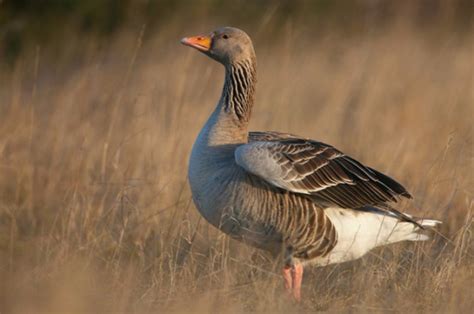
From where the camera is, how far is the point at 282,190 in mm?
5293

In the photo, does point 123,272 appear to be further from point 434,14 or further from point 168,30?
point 434,14

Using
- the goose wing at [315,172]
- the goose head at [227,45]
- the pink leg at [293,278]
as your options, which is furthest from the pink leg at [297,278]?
the goose head at [227,45]

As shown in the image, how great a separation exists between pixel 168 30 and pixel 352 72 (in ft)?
7.32

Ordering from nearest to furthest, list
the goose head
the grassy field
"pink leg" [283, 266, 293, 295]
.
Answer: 1. the grassy field
2. "pink leg" [283, 266, 293, 295]
3. the goose head

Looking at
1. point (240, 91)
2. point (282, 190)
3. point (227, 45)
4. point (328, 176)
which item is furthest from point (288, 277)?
point (227, 45)

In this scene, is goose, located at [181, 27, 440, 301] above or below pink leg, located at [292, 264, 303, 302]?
above

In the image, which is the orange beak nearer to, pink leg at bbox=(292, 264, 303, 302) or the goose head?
the goose head

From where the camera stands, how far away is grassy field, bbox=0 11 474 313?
4.89m

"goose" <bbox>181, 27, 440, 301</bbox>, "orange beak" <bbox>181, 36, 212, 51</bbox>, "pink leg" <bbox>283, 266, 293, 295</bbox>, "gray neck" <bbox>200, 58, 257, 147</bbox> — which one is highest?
"orange beak" <bbox>181, 36, 212, 51</bbox>

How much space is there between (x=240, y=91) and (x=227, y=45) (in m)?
0.33

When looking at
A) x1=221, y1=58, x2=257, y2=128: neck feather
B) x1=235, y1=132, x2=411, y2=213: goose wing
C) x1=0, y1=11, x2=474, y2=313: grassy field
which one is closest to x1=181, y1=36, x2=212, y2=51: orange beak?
x1=221, y1=58, x2=257, y2=128: neck feather

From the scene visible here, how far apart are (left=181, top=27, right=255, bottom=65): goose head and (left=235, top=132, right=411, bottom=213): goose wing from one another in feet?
1.83

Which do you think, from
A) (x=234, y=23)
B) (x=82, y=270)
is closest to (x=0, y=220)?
(x=82, y=270)

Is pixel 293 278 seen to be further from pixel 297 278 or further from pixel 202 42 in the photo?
pixel 202 42
